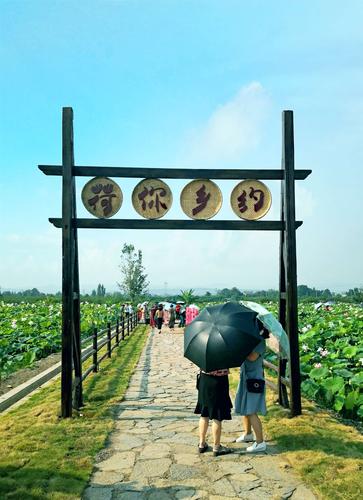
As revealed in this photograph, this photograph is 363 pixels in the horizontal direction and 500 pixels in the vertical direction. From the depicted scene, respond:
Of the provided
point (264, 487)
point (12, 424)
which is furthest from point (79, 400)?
point (264, 487)

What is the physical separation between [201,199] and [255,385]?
9.67 feet

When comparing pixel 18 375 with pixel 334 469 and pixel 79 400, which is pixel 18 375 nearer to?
pixel 79 400

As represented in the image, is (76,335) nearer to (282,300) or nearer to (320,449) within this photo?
(282,300)

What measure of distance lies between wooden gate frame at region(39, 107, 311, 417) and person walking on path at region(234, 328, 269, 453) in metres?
1.58

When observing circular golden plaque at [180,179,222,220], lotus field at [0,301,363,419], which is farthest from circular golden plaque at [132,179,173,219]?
lotus field at [0,301,363,419]

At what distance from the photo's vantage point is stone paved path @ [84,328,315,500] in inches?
161

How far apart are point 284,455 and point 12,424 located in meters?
3.55

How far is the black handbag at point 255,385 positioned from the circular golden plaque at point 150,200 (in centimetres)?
285

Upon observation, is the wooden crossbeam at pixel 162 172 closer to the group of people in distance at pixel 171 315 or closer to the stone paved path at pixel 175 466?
the stone paved path at pixel 175 466

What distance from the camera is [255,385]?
5.23m

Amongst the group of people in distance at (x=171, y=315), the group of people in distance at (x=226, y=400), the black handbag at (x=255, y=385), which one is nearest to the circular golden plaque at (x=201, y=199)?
the group of people in distance at (x=226, y=400)

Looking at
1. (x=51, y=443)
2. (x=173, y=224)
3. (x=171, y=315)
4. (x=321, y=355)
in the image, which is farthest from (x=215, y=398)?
(x=171, y=315)

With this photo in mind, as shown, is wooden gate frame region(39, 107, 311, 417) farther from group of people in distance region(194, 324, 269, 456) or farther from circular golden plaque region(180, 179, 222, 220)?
group of people in distance region(194, 324, 269, 456)

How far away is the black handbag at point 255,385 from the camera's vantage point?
5.20 metres
